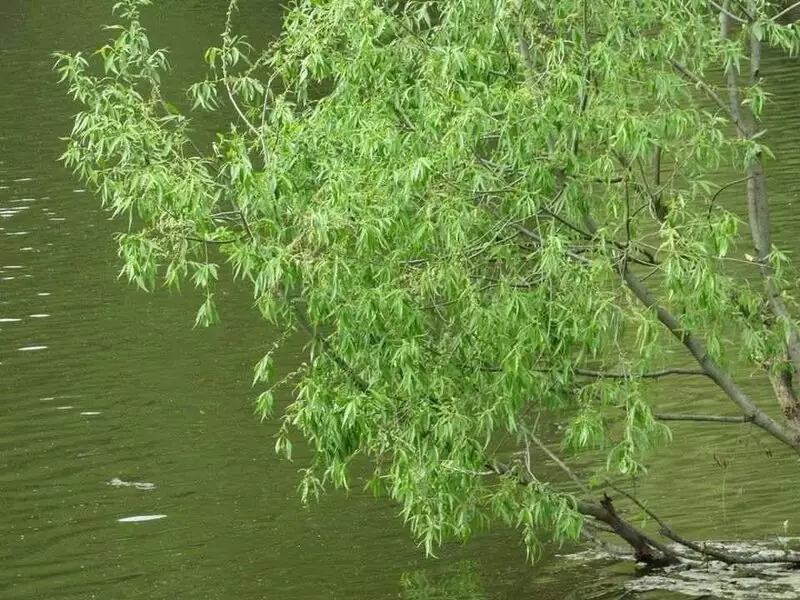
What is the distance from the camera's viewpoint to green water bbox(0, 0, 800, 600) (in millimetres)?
14922

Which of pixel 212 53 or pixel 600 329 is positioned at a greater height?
pixel 212 53

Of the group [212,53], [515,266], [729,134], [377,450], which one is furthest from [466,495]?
[729,134]

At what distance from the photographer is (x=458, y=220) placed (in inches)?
428

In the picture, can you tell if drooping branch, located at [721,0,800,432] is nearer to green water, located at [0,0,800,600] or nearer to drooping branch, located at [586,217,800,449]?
drooping branch, located at [586,217,800,449]

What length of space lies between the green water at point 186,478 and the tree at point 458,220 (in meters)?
2.83

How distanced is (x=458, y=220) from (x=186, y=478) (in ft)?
26.1

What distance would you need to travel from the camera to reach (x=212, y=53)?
12094 millimetres

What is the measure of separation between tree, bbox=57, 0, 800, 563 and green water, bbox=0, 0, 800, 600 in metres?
2.83

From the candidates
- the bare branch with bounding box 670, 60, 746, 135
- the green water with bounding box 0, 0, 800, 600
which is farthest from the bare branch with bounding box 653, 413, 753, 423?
the bare branch with bounding box 670, 60, 746, 135

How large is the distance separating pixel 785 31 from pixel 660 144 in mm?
1929

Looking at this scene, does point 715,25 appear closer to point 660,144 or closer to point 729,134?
point 660,144

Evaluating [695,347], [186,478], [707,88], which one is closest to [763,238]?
[707,88]

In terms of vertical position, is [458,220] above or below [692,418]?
above

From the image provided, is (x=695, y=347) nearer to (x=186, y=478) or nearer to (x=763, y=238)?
(x=763, y=238)
